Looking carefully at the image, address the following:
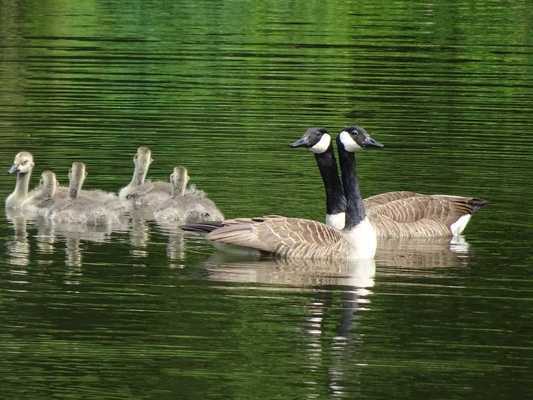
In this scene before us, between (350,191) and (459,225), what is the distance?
1.88 meters

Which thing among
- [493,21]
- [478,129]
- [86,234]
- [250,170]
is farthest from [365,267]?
[493,21]

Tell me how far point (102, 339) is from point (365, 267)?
3991 mm

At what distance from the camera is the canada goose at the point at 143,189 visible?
2008 cm

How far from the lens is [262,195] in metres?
20.1

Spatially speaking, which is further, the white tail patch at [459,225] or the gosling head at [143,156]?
the gosling head at [143,156]

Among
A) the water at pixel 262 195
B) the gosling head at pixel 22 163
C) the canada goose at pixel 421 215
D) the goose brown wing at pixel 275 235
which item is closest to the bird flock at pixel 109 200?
the gosling head at pixel 22 163

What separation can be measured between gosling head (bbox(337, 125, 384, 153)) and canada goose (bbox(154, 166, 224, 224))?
1675mm

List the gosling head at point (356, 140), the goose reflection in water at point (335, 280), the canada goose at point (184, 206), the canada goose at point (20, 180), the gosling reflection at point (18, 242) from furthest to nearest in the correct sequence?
the canada goose at point (20, 180) < the canada goose at point (184, 206) < the gosling head at point (356, 140) < the gosling reflection at point (18, 242) < the goose reflection in water at point (335, 280)

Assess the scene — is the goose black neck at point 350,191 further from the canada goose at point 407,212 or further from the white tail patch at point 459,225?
the white tail patch at point 459,225

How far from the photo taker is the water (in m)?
13.1

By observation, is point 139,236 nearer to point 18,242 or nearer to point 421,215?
point 18,242

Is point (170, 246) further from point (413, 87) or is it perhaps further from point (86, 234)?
point (413, 87)

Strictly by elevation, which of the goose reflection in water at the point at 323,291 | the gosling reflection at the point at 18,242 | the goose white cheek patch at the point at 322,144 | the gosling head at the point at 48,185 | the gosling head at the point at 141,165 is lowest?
the goose reflection in water at the point at 323,291

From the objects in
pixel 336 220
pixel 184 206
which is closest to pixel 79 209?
pixel 184 206
